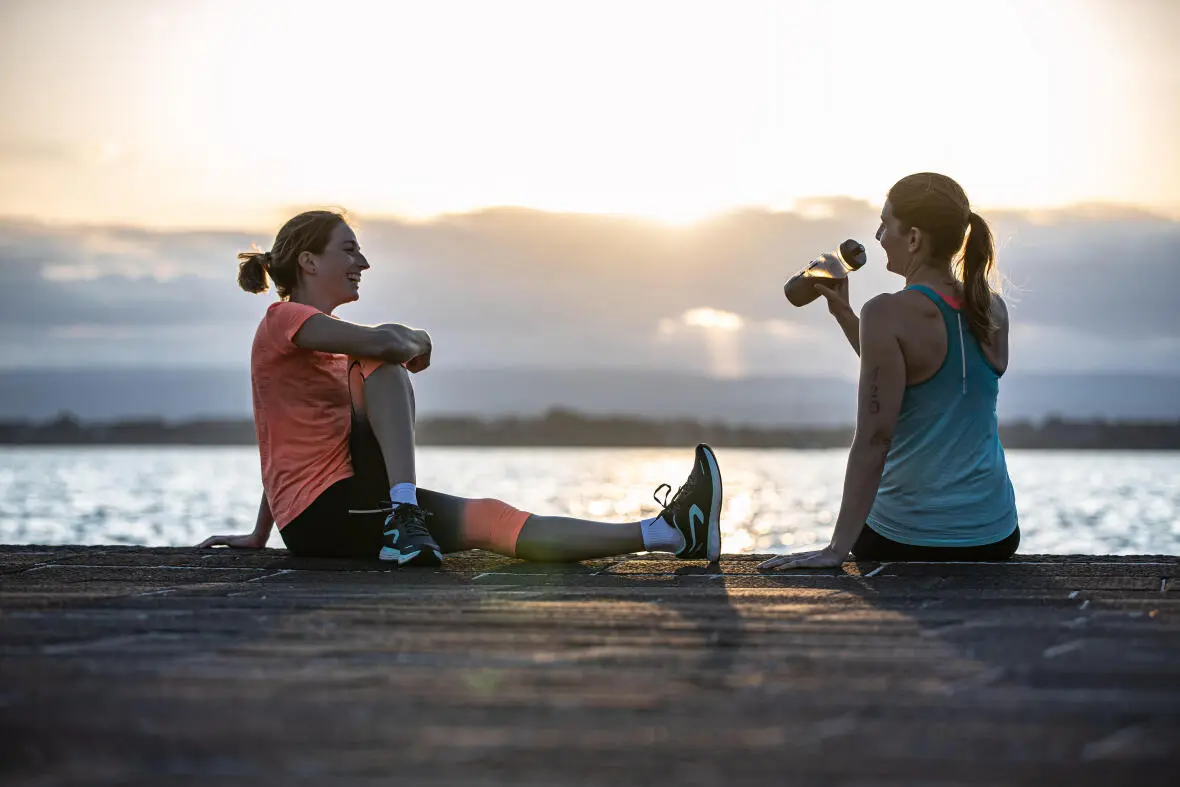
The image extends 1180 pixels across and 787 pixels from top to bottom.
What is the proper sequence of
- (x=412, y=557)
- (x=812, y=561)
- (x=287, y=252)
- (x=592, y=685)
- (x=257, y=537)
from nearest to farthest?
(x=592, y=685), (x=812, y=561), (x=412, y=557), (x=287, y=252), (x=257, y=537)

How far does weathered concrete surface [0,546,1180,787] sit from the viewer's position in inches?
52.7

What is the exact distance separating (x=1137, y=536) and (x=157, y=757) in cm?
1562

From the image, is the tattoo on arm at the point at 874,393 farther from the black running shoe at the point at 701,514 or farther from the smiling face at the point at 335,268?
the smiling face at the point at 335,268

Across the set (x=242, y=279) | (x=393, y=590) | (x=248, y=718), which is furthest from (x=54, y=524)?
(x=248, y=718)

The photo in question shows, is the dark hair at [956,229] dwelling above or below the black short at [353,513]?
above

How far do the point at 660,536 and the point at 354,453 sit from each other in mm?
990

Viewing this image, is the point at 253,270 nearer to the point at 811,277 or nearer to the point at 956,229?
the point at 811,277

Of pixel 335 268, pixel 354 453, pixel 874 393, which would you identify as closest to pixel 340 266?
pixel 335 268

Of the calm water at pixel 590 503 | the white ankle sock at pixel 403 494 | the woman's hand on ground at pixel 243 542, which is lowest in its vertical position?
the calm water at pixel 590 503

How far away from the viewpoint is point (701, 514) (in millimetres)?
3504

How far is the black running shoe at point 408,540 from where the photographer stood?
342 centimetres

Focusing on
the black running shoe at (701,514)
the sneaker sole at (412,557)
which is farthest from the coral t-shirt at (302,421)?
the black running shoe at (701,514)

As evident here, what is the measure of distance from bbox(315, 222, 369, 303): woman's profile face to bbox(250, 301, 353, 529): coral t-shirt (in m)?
0.24

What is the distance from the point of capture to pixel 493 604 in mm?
2492
